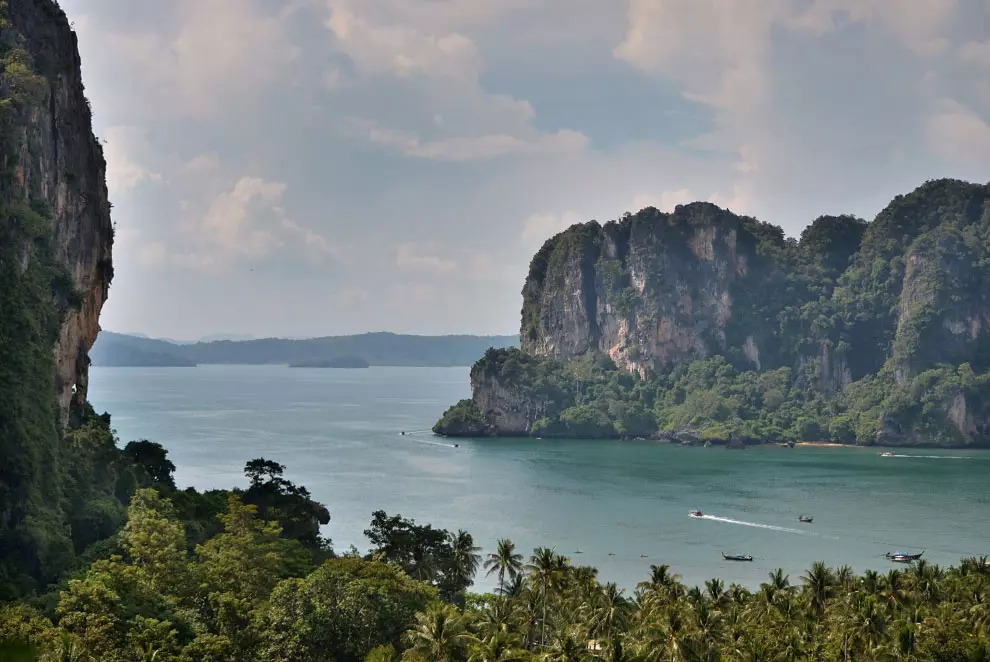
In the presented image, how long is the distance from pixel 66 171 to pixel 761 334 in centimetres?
14138

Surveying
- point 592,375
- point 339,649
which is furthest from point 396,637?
point 592,375

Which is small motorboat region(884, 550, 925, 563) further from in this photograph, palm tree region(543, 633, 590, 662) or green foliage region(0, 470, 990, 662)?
palm tree region(543, 633, 590, 662)

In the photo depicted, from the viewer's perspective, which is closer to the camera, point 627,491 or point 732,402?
point 627,491

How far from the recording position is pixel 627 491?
9725 centimetres

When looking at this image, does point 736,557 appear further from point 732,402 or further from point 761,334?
point 761,334

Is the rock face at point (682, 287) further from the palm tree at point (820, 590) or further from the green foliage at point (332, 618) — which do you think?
the green foliage at point (332, 618)

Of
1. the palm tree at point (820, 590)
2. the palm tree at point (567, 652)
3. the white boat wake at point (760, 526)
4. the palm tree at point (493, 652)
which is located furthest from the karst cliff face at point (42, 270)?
the white boat wake at point (760, 526)

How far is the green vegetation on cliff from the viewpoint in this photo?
6014 inches

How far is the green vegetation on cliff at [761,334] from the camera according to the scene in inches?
6014

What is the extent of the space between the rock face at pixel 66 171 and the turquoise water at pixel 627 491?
22.2 m

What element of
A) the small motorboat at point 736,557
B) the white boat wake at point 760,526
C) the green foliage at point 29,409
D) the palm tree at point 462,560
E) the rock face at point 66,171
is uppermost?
the rock face at point 66,171

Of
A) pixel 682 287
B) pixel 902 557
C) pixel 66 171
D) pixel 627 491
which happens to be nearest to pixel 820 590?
pixel 902 557

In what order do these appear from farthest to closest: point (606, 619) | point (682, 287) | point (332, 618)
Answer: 1. point (682, 287)
2. point (606, 619)
3. point (332, 618)

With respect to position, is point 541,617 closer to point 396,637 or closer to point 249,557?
point 396,637
